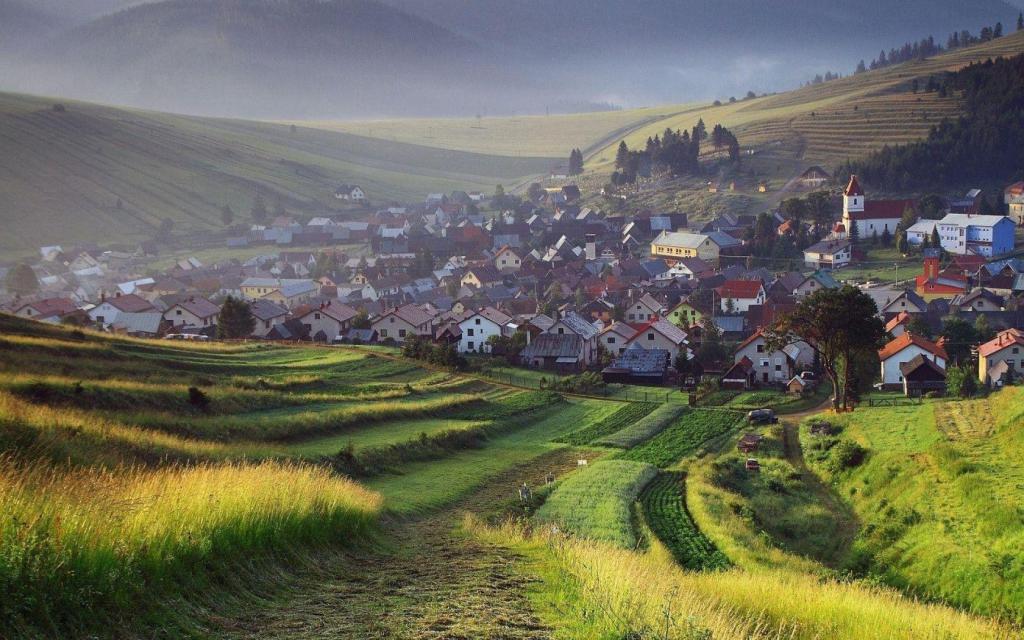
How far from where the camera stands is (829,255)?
7381 cm

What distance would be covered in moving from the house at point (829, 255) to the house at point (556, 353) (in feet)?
103

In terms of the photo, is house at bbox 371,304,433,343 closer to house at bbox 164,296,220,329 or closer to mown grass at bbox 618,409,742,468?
house at bbox 164,296,220,329

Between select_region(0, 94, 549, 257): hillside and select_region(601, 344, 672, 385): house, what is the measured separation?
69973mm

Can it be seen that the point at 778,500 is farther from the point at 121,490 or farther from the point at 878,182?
the point at 878,182

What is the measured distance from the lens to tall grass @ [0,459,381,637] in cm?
632

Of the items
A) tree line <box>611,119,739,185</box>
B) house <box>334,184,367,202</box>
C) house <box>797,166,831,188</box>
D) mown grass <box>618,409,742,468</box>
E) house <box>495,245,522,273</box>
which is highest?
tree line <box>611,119,739,185</box>

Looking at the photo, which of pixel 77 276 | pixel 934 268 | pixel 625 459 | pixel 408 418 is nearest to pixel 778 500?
pixel 625 459

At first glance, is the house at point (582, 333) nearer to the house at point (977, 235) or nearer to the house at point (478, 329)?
the house at point (478, 329)

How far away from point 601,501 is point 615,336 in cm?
3307

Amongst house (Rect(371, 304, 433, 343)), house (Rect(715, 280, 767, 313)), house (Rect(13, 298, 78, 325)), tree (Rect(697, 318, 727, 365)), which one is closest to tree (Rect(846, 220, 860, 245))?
house (Rect(715, 280, 767, 313))

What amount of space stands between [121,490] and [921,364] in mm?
40052

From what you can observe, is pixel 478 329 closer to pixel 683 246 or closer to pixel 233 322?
pixel 233 322

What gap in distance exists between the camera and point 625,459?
28.0 metres

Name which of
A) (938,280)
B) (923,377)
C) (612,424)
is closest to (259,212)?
(938,280)
